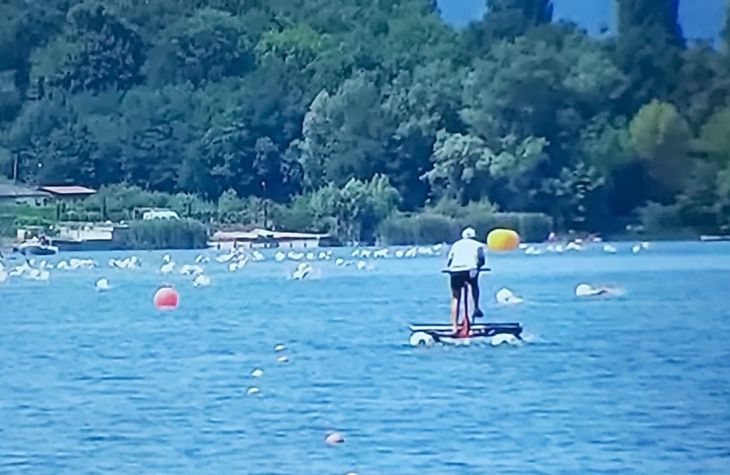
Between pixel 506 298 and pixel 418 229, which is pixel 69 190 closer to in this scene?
pixel 418 229

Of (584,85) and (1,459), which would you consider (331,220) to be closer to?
(584,85)

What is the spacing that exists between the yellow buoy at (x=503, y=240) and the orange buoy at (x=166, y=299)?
866 millimetres

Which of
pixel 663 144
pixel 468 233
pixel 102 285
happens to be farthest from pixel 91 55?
pixel 663 144

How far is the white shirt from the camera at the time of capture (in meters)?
4.79

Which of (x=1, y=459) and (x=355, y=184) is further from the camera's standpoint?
(x=355, y=184)

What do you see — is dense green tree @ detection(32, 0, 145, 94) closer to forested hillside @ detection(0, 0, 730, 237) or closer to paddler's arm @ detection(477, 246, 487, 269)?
forested hillside @ detection(0, 0, 730, 237)

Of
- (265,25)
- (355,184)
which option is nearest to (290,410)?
(355,184)

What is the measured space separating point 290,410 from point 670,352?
0.88m

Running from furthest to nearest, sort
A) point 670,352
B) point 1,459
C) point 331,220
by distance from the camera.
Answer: point 331,220, point 670,352, point 1,459

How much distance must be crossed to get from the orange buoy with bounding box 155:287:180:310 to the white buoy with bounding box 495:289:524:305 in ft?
2.81

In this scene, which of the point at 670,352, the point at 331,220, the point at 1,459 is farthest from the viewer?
the point at 331,220

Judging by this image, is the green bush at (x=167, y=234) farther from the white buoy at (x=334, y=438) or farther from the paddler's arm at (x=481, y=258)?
the white buoy at (x=334, y=438)

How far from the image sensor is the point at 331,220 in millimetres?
4891

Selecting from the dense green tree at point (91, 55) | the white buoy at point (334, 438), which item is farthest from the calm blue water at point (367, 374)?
the dense green tree at point (91, 55)
